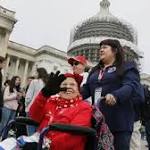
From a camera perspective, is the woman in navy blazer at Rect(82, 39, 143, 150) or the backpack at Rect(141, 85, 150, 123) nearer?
the woman in navy blazer at Rect(82, 39, 143, 150)

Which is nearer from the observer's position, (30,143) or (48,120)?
(30,143)

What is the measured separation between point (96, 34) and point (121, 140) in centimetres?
6400

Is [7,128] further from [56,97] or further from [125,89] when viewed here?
[125,89]

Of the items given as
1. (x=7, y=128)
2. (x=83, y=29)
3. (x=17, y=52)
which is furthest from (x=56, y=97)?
(x=83, y=29)

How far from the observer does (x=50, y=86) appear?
3758 mm

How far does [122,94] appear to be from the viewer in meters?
4.09

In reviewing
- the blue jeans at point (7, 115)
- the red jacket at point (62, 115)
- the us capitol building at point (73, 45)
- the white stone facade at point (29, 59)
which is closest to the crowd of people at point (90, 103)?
the red jacket at point (62, 115)

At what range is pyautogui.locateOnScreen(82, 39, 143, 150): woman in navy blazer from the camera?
416 centimetres

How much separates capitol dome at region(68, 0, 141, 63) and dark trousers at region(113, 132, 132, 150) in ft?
195

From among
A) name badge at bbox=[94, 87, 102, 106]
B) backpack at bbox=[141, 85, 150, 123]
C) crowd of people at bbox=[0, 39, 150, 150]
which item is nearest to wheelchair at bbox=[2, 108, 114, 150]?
crowd of people at bbox=[0, 39, 150, 150]

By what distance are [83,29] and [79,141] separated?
214 feet

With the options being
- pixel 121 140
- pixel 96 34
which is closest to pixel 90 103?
pixel 121 140

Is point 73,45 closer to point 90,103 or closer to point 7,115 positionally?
point 7,115

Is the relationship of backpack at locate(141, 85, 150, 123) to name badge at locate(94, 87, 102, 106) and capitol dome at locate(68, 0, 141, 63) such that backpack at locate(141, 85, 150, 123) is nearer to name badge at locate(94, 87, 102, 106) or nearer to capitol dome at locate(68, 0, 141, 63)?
name badge at locate(94, 87, 102, 106)
